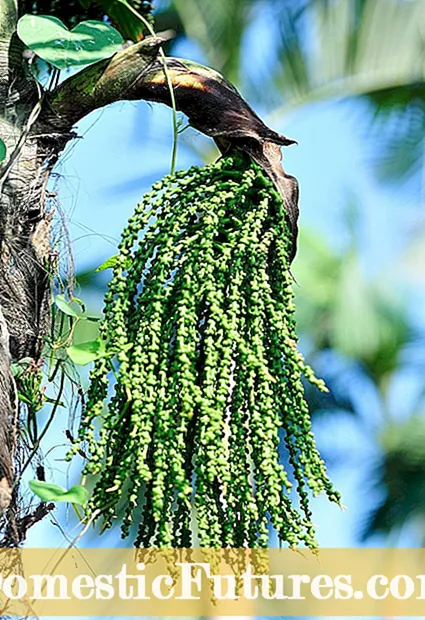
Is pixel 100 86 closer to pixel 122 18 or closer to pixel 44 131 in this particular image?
pixel 44 131

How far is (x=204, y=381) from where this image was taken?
47.6 inches

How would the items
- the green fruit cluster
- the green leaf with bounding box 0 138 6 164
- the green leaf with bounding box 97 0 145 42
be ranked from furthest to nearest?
1. the green leaf with bounding box 97 0 145 42
2. the green leaf with bounding box 0 138 6 164
3. the green fruit cluster

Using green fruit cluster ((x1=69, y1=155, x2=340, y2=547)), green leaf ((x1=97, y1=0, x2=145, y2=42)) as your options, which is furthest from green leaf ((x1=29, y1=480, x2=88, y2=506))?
green leaf ((x1=97, y1=0, x2=145, y2=42))

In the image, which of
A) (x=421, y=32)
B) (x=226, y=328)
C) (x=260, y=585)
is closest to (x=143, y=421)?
(x=226, y=328)

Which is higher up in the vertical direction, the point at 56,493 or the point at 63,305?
the point at 63,305

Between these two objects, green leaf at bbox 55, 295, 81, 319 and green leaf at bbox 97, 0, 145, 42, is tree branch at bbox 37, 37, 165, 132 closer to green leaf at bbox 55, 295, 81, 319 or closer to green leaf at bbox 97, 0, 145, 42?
green leaf at bbox 55, 295, 81, 319

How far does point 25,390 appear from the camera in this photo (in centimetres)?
140

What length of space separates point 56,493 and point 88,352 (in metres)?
0.20

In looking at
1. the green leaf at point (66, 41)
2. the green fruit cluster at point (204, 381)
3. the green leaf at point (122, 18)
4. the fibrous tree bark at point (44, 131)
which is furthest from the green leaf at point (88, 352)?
the green leaf at point (122, 18)

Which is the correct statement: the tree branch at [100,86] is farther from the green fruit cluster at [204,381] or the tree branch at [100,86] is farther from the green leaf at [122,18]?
the green leaf at [122,18]

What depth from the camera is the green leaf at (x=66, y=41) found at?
54.0 inches

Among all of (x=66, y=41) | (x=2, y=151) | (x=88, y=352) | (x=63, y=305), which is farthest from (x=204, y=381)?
(x=66, y=41)

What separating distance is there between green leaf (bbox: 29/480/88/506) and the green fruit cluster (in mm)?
51

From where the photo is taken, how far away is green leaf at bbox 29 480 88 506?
125 centimetres
